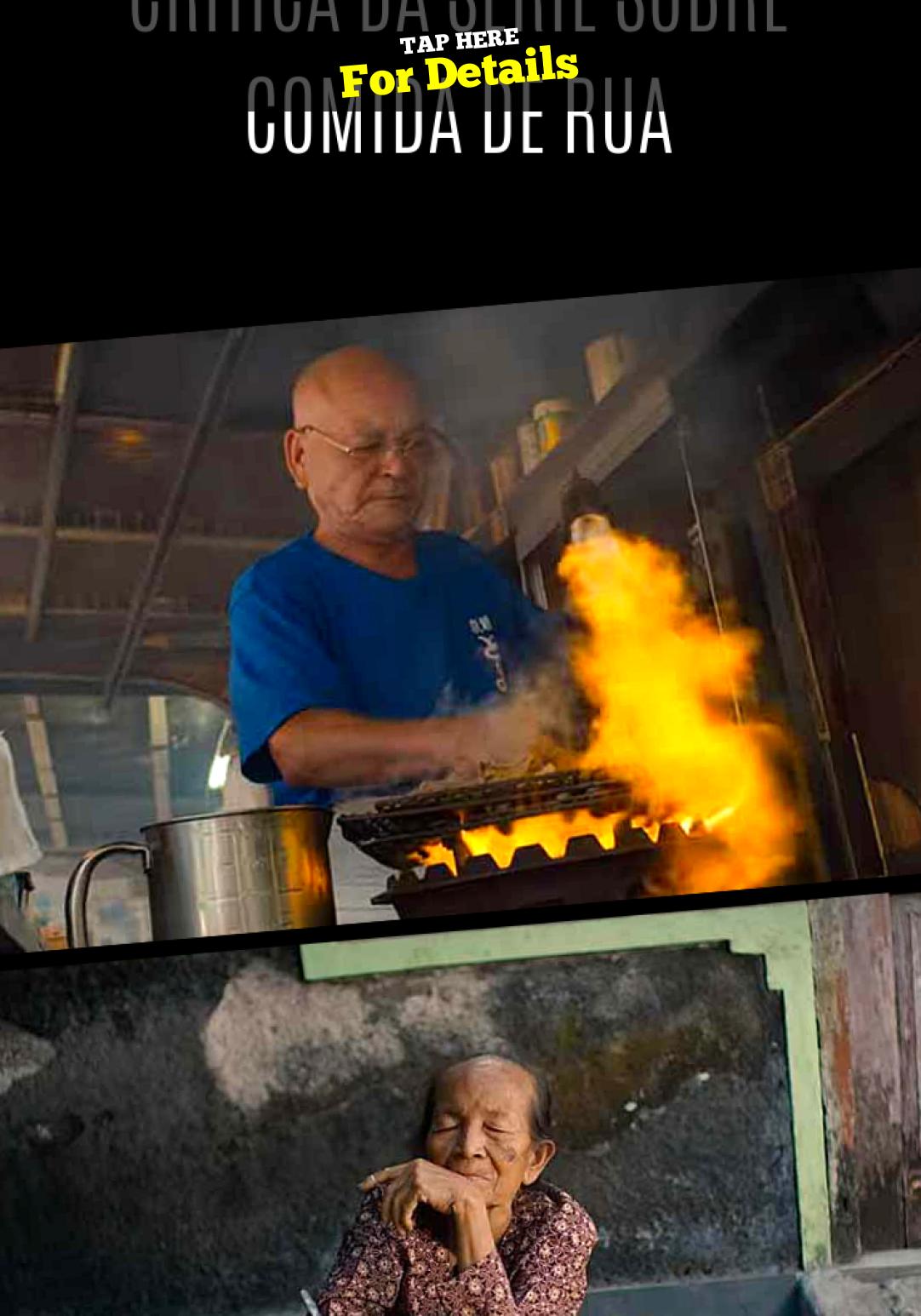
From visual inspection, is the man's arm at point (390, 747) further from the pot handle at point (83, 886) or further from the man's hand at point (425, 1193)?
the man's hand at point (425, 1193)

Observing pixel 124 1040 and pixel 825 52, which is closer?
pixel 124 1040

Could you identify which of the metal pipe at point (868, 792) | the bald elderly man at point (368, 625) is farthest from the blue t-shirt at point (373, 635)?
the metal pipe at point (868, 792)

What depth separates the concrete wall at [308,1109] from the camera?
11.2ft

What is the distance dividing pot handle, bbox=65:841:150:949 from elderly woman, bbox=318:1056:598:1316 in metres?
0.82

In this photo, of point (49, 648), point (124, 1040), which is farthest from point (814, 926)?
point (49, 648)

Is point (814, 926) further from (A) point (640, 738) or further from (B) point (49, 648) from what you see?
(B) point (49, 648)

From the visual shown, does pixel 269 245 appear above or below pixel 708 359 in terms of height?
above

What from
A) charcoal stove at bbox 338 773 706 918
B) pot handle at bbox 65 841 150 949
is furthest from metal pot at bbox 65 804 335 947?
charcoal stove at bbox 338 773 706 918

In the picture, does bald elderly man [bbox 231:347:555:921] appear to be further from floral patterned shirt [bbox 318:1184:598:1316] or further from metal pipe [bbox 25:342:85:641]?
floral patterned shirt [bbox 318:1184:598:1316]

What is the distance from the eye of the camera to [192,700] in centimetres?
356

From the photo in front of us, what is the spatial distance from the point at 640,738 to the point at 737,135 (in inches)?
54.0

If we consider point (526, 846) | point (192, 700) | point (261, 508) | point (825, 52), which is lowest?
point (526, 846)

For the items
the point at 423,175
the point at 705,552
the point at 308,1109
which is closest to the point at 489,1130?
the point at 308,1109

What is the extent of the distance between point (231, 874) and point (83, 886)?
31 cm
